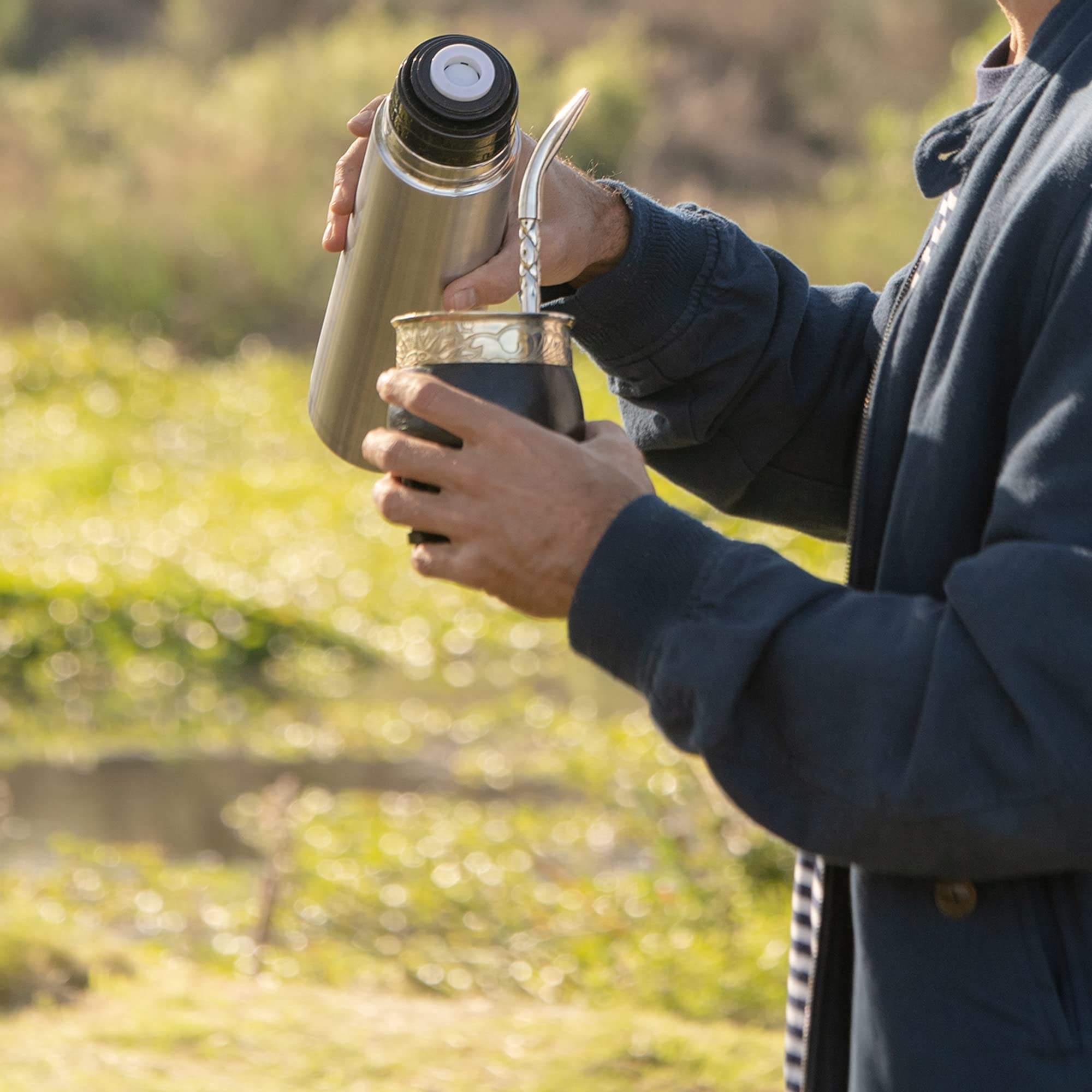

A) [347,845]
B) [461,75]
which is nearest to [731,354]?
[461,75]

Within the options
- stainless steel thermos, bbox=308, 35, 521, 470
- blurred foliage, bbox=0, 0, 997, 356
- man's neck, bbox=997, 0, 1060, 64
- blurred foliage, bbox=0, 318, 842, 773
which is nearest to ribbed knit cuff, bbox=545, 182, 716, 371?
stainless steel thermos, bbox=308, 35, 521, 470

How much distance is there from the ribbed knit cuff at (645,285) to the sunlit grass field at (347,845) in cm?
145

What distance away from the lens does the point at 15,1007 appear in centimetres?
284

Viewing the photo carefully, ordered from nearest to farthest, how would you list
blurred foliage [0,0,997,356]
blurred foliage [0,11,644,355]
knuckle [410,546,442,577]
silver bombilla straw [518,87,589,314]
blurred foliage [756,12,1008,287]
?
knuckle [410,546,442,577], silver bombilla straw [518,87,589,314], blurred foliage [756,12,1008,287], blurred foliage [0,0,997,356], blurred foliage [0,11,644,355]

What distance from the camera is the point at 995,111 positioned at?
3.63 feet

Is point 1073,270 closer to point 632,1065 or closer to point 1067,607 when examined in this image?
point 1067,607

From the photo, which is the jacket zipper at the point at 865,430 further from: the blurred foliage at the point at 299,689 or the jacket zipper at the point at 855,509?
the blurred foliage at the point at 299,689

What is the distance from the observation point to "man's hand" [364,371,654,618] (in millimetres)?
979

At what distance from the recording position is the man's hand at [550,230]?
4.34 ft

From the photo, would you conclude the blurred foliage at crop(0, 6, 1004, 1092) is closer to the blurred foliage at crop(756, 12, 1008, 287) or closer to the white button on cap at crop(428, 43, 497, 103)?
the blurred foliage at crop(756, 12, 1008, 287)

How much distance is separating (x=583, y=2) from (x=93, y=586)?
68.8 feet

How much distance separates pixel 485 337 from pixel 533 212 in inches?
6.4

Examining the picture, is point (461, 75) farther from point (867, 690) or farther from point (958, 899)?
point (958, 899)

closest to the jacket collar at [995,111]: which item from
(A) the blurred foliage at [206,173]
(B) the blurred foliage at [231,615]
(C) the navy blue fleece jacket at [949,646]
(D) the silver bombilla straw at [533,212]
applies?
(C) the navy blue fleece jacket at [949,646]
